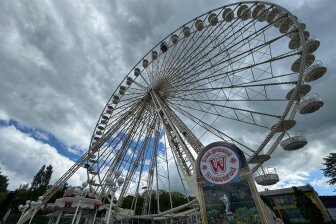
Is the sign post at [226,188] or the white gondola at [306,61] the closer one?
the sign post at [226,188]

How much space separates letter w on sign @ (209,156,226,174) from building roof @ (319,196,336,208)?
133 feet

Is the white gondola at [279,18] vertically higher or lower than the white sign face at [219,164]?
higher

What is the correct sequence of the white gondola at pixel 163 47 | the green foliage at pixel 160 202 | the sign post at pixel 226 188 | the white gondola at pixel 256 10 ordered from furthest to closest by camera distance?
the green foliage at pixel 160 202 → the white gondola at pixel 163 47 → the white gondola at pixel 256 10 → the sign post at pixel 226 188

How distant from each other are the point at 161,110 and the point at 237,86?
6.20 m

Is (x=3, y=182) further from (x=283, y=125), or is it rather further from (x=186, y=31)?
(x=283, y=125)

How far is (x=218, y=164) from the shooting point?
10984mm

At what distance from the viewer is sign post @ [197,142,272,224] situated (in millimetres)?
9641

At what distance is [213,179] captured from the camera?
10773 mm

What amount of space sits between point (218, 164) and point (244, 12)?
11.8 metres

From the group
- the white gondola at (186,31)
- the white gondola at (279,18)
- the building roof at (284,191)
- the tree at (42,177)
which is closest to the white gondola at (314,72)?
the white gondola at (279,18)

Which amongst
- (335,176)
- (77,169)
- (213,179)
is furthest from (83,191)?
(335,176)

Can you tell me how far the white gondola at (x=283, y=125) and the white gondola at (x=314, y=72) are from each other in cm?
307

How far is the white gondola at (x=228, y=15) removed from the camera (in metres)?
17.4

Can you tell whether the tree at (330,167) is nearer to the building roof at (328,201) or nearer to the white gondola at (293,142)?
the building roof at (328,201)
